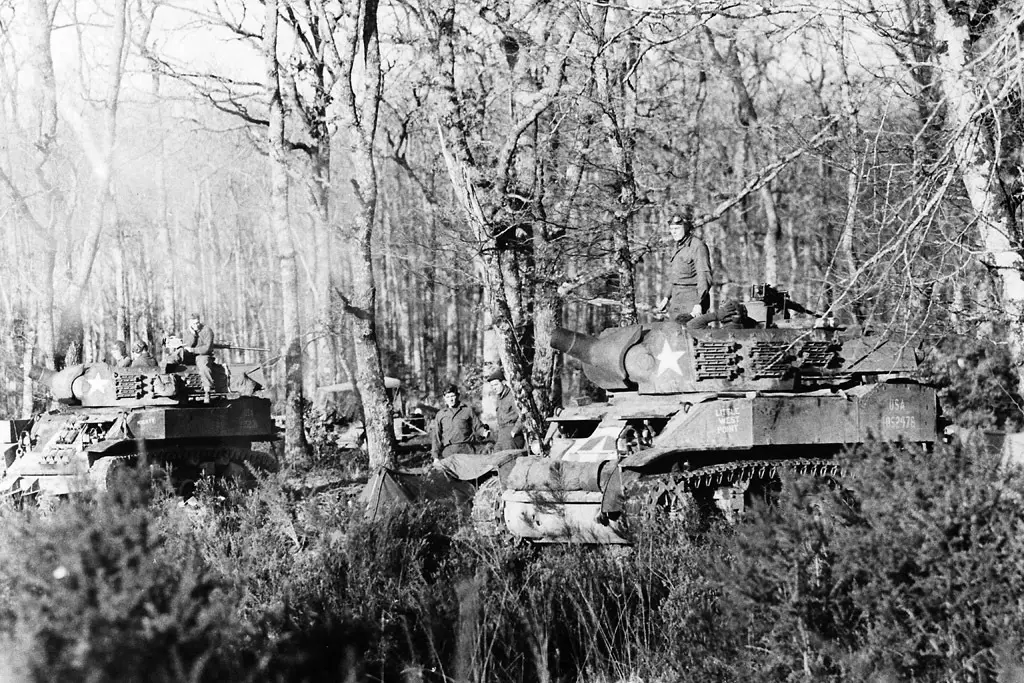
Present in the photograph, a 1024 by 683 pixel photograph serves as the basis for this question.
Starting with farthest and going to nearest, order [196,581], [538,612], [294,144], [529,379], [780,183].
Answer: [780,183]
[294,144]
[529,379]
[538,612]
[196,581]

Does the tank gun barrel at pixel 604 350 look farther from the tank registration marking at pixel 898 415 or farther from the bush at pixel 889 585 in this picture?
the bush at pixel 889 585

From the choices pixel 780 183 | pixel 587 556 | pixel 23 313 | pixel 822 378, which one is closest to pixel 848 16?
pixel 822 378

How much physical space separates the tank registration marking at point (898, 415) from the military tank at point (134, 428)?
27.5 ft

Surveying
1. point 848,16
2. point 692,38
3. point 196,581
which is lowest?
point 196,581

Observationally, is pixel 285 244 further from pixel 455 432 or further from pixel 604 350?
pixel 604 350

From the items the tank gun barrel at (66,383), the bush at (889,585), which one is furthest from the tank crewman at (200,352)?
the bush at (889,585)

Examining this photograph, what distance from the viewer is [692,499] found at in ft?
32.9

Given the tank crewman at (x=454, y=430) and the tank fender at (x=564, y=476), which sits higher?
the tank crewman at (x=454, y=430)

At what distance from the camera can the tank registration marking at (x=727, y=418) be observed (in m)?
10.7

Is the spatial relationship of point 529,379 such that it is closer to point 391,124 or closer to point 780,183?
point 391,124

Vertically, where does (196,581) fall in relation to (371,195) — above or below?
below

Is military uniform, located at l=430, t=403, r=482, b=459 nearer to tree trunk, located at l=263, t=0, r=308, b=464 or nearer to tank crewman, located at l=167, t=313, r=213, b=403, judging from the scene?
tank crewman, located at l=167, t=313, r=213, b=403

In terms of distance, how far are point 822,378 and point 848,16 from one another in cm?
331

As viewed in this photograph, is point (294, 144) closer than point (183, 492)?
No
